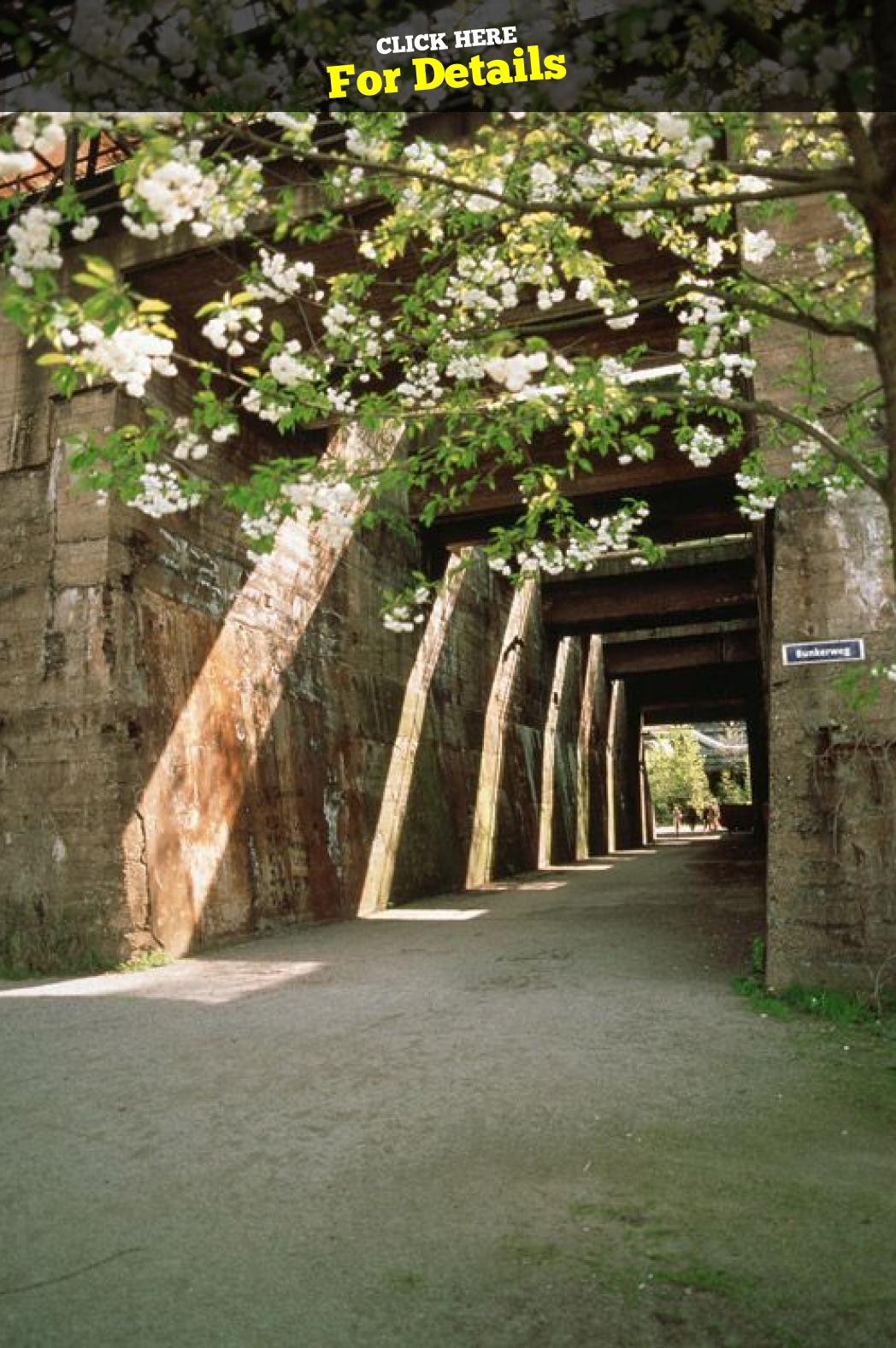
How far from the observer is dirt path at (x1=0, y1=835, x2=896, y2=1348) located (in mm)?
2518

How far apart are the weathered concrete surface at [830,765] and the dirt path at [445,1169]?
832mm

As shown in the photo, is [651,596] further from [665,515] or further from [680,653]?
[680,653]

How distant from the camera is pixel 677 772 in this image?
53.6 meters

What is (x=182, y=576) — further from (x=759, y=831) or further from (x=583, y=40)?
(x=759, y=831)

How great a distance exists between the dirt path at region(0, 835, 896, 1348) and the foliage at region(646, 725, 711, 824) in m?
47.3

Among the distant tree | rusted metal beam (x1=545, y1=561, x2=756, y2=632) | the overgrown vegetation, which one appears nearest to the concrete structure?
the overgrown vegetation

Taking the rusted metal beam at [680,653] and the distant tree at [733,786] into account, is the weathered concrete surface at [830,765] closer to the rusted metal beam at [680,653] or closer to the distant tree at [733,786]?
the rusted metal beam at [680,653]

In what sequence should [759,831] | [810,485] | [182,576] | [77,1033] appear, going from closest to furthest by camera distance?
[77,1033] → [810,485] → [182,576] → [759,831]

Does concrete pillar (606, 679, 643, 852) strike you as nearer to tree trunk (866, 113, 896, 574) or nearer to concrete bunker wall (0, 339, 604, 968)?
concrete bunker wall (0, 339, 604, 968)

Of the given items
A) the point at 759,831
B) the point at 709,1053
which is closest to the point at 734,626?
the point at 759,831

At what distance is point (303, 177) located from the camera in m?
8.75

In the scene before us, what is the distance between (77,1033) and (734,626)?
21847 mm

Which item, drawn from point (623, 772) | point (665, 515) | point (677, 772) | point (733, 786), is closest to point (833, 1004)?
point (665, 515)

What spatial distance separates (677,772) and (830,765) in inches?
1899
